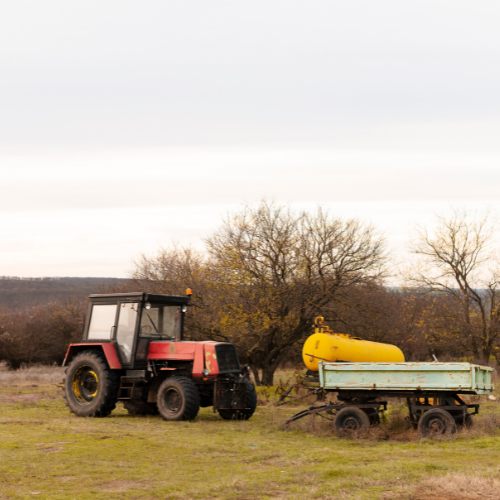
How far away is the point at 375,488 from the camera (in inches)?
290

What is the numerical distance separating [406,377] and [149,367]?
6.15 metres

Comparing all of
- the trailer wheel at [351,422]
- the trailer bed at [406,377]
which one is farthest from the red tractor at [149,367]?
the trailer wheel at [351,422]

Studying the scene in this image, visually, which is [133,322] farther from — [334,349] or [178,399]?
[334,349]

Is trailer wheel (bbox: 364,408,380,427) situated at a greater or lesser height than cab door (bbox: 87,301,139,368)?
lesser

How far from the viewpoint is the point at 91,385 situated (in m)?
15.3

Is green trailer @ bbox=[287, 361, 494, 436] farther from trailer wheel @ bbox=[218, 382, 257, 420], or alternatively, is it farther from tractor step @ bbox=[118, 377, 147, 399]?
tractor step @ bbox=[118, 377, 147, 399]

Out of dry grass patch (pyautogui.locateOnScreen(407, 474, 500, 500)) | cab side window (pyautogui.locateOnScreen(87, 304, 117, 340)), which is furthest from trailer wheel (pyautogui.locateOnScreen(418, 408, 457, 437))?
cab side window (pyautogui.locateOnScreen(87, 304, 117, 340))

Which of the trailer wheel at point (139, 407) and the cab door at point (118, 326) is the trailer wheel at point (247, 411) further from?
the cab door at point (118, 326)

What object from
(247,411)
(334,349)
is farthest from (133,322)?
(334,349)

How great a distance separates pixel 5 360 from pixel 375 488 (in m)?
39.6

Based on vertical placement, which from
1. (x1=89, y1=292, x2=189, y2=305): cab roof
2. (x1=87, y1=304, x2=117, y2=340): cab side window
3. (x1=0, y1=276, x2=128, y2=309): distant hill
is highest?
(x1=0, y1=276, x2=128, y2=309): distant hill

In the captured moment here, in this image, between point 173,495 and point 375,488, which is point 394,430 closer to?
point 375,488

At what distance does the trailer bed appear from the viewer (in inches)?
436

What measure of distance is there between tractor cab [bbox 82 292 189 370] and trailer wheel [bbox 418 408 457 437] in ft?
21.4
